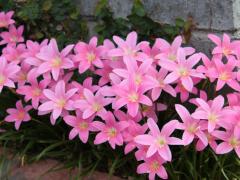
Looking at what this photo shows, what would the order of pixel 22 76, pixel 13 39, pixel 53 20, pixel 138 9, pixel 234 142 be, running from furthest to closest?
pixel 53 20 → pixel 13 39 → pixel 138 9 → pixel 22 76 → pixel 234 142

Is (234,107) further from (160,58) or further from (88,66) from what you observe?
(88,66)

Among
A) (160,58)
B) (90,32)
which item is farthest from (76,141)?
(90,32)

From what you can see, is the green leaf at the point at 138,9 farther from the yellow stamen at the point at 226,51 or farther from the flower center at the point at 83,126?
the flower center at the point at 83,126

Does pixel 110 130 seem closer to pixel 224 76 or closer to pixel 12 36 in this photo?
pixel 224 76

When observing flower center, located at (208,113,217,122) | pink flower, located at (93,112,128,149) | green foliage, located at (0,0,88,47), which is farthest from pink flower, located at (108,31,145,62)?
green foliage, located at (0,0,88,47)

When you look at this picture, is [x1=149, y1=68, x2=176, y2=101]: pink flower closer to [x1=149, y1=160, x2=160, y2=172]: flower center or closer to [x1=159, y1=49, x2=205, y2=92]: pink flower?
[x1=159, y1=49, x2=205, y2=92]: pink flower

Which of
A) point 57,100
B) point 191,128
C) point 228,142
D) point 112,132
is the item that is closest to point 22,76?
point 57,100
